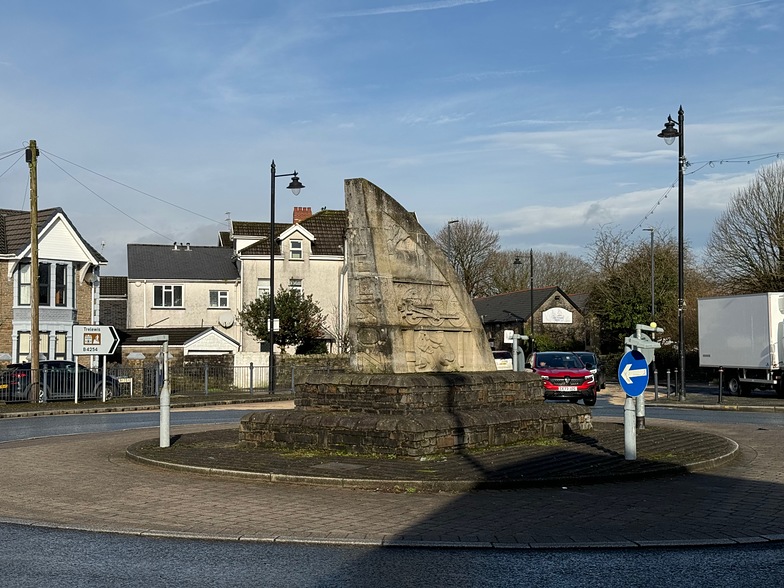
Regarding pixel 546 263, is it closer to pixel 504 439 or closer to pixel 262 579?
pixel 504 439

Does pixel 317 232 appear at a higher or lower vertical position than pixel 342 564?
higher

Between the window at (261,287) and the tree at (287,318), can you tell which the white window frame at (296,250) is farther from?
the tree at (287,318)

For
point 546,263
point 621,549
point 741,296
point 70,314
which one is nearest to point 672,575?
point 621,549

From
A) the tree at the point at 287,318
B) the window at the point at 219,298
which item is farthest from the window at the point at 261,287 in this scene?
the tree at the point at 287,318

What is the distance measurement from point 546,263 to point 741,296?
56400 millimetres

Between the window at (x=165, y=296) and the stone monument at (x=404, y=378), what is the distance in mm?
44165

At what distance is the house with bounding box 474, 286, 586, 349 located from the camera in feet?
240

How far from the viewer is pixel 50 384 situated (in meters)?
33.7

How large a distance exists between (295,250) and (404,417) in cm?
4536

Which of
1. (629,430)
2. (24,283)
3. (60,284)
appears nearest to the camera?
(629,430)

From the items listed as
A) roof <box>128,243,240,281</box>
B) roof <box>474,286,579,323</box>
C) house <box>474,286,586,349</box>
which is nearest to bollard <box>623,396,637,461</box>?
roof <box>128,243,240,281</box>

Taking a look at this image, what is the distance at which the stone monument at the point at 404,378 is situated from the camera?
13.5m

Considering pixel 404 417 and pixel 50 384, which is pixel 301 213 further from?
pixel 404 417

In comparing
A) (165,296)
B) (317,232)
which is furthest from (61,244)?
(317,232)
